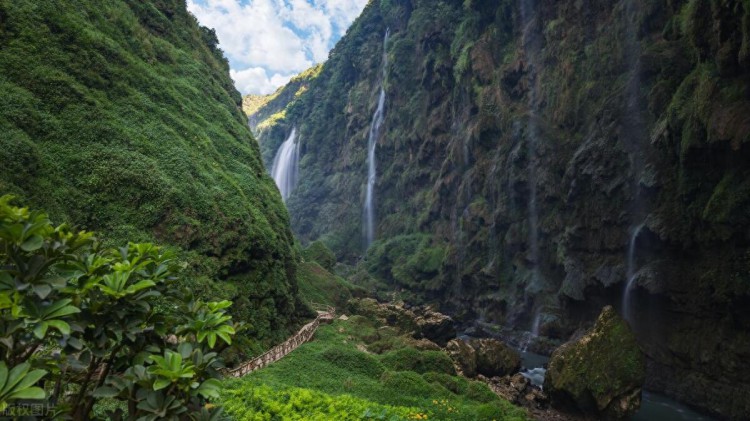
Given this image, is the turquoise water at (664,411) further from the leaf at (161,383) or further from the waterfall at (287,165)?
the waterfall at (287,165)

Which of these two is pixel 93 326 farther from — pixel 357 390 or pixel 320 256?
Answer: pixel 320 256

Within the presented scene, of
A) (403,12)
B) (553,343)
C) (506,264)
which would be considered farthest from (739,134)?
(403,12)

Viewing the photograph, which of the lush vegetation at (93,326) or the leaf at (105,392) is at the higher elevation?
the lush vegetation at (93,326)

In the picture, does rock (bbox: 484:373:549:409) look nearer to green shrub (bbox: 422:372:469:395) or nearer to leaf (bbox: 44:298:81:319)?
green shrub (bbox: 422:372:469:395)

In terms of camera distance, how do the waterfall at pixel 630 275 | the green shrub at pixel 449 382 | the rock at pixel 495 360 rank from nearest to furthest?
the green shrub at pixel 449 382, the rock at pixel 495 360, the waterfall at pixel 630 275

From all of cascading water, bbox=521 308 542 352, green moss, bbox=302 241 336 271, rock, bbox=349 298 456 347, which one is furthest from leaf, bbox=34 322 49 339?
green moss, bbox=302 241 336 271

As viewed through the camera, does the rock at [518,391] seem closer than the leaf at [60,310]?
No

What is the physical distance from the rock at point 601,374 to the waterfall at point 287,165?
86.1 meters

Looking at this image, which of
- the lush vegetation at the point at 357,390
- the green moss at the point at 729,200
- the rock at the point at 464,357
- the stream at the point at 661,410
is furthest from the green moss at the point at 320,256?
the green moss at the point at 729,200

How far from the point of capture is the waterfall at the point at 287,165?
345ft

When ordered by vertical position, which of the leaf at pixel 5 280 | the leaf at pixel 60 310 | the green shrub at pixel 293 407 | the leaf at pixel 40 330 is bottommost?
the green shrub at pixel 293 407

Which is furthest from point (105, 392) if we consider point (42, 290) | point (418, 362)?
point (418, 362)

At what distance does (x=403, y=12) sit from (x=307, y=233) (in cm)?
4560

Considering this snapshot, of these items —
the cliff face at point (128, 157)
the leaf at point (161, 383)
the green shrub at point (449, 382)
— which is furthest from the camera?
the green shrub at point (449, 382)
